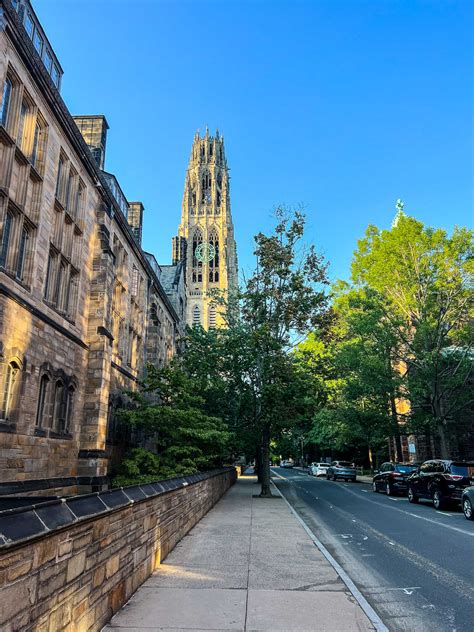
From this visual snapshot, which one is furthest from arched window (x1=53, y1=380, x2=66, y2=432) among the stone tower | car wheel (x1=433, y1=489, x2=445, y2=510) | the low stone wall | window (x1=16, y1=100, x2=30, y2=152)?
the stone tower

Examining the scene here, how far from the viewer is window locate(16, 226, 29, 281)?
12.7 metres

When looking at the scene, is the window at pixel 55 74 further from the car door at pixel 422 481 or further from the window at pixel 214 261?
the window at pixel 214 261

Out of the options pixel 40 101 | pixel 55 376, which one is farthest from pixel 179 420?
pixel 40 101

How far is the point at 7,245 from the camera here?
12336 mm

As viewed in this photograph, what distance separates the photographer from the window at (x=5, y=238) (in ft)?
38.8

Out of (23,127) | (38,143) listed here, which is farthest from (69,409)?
(23,127)

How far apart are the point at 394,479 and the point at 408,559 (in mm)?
16697

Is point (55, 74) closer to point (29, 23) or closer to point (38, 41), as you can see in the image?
point (38, 41)

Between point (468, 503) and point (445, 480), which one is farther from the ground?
point (445, 480)

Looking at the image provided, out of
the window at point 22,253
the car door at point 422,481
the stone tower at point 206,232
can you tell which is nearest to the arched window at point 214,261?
the stone tower at point 206,232

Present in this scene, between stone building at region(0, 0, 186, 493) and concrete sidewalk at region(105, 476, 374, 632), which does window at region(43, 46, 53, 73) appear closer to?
stone building at region(0, 0, 186, 493)

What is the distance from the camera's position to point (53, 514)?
4035 millimetres

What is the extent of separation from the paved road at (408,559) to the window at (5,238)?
9744 mm

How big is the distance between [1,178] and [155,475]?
11.4m
